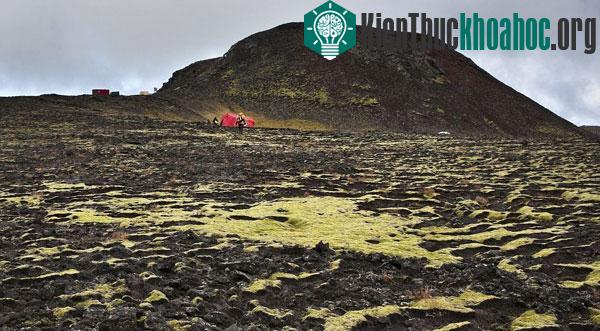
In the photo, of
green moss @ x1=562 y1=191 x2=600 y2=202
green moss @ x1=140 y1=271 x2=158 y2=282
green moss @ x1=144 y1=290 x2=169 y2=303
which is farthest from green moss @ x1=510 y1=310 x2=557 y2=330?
green moss @ x1=562 y1=191 x2=600 y2=202

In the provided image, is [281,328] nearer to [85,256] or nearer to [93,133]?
[85,256]

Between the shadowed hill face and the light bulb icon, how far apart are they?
3558 mm

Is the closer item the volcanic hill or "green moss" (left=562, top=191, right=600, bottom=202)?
"green moss" (left=562, top=191, right=600, bottom=202)

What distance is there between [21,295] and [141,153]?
26.4 metres

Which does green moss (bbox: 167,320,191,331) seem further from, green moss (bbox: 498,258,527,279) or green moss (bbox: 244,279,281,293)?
green moss (bbox: 498,258,527,279)

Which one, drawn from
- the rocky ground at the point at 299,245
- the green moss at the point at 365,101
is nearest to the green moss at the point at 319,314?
the rocky ground at the point at 299,245

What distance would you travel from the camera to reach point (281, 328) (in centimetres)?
956

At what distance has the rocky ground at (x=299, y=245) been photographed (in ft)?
33.1

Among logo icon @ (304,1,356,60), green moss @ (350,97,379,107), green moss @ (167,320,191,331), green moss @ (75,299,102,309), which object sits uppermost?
logo icon @ (304,1,356,60)

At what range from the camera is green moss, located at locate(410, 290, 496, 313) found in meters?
10.4

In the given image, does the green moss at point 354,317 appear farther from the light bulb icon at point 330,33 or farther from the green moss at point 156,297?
the light bulb icon at point 330,33

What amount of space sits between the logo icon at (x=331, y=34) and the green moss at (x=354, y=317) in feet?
367

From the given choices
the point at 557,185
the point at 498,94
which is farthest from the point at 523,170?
the point at 498,94

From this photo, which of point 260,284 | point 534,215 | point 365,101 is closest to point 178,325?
point 260,284
